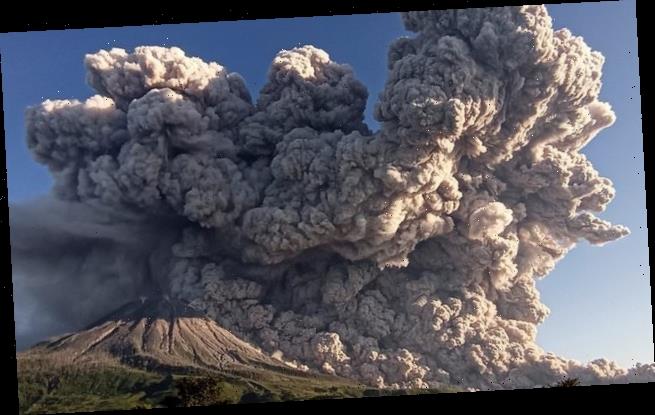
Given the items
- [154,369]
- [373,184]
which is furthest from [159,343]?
[373,184]

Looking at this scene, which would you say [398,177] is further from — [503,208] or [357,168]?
[503,208]

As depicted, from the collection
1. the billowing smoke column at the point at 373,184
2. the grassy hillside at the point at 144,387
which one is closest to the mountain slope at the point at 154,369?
the grassy hillside at the point at 144,387

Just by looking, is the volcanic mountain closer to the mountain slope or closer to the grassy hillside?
the mountain slope

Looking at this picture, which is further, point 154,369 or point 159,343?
point 159,343

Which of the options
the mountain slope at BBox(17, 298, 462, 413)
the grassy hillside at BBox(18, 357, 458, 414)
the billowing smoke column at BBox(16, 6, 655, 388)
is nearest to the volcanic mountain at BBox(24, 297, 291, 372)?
the mountain slope at BBox(17, 298, 462, 413)

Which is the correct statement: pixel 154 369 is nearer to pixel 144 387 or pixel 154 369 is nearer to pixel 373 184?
pixel 144 387

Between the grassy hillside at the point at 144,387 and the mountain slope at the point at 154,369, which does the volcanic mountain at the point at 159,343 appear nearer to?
the mountain slope at the point at 154,369
